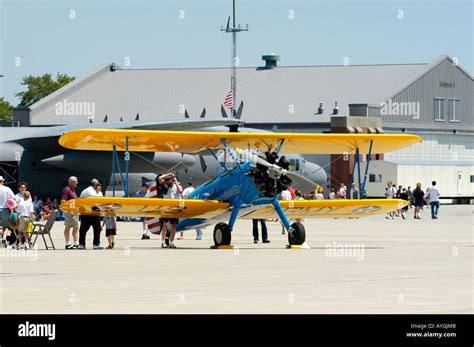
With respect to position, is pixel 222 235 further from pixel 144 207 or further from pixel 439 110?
pixel 439 110

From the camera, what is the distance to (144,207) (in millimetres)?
28766

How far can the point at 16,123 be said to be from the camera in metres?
92.9

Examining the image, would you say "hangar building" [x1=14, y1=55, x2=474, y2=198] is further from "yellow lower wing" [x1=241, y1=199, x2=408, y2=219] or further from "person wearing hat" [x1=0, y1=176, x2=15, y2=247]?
"person wearing hat" [x1=0, y1=176, x2=15, y2=247]

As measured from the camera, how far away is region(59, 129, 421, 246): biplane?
→ 28781 mm

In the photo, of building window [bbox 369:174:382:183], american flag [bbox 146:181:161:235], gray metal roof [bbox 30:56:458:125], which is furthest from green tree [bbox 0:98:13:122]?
american flag [bbox 146:181:161:235]

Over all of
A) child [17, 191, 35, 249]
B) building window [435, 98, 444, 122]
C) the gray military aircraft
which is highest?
building window [435, 98, 444, 122]

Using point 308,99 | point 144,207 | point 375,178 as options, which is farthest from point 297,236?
point 308,99

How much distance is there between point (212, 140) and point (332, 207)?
3841 mm

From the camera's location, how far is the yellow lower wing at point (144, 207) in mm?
27969

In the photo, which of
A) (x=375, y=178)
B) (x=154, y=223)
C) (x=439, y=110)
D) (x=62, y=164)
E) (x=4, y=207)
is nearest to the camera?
(x=4, y=207)

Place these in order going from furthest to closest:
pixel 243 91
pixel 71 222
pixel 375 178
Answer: pixel 243 91 → pixel 375 178 → pixel 71 222

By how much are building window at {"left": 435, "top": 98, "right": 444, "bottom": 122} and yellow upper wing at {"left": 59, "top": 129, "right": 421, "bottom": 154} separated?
62583mm
